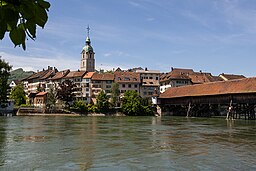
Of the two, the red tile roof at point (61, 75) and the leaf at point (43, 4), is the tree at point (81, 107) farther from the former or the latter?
the leaf at point (43, 4)

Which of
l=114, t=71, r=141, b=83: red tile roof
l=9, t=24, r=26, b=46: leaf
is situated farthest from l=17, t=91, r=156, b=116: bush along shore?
l=9, t=24, r=26, b=46: leaf

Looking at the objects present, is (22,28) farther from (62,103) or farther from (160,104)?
(62,103)

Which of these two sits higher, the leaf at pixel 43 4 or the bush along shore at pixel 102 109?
the leaf at pixel 43 4

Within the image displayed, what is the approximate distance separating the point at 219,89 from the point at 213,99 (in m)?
1.72

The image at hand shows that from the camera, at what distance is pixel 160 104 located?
6506 cm

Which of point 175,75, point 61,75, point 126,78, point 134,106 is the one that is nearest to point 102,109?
point 134,106

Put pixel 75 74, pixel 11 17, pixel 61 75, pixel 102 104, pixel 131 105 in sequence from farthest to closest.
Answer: pixel 61 75 < pixel 75 74 < pixel 102 104 < pixel 131 105 < pixel 11 17

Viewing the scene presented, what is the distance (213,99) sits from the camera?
1949 inches

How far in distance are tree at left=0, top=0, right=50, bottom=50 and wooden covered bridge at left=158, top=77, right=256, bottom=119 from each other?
42.8 m

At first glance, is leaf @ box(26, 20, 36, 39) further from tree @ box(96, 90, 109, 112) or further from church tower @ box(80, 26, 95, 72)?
church tower @ box(80, 26, 95, 72)

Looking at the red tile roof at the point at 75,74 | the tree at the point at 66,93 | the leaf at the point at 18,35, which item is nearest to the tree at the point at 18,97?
the red tile roof at the point at 75,74

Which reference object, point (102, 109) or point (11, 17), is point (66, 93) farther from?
point (11, 17)

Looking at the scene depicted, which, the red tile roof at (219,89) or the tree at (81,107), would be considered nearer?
the red tile roof at (219,89)

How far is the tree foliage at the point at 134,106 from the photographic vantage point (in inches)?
2539
